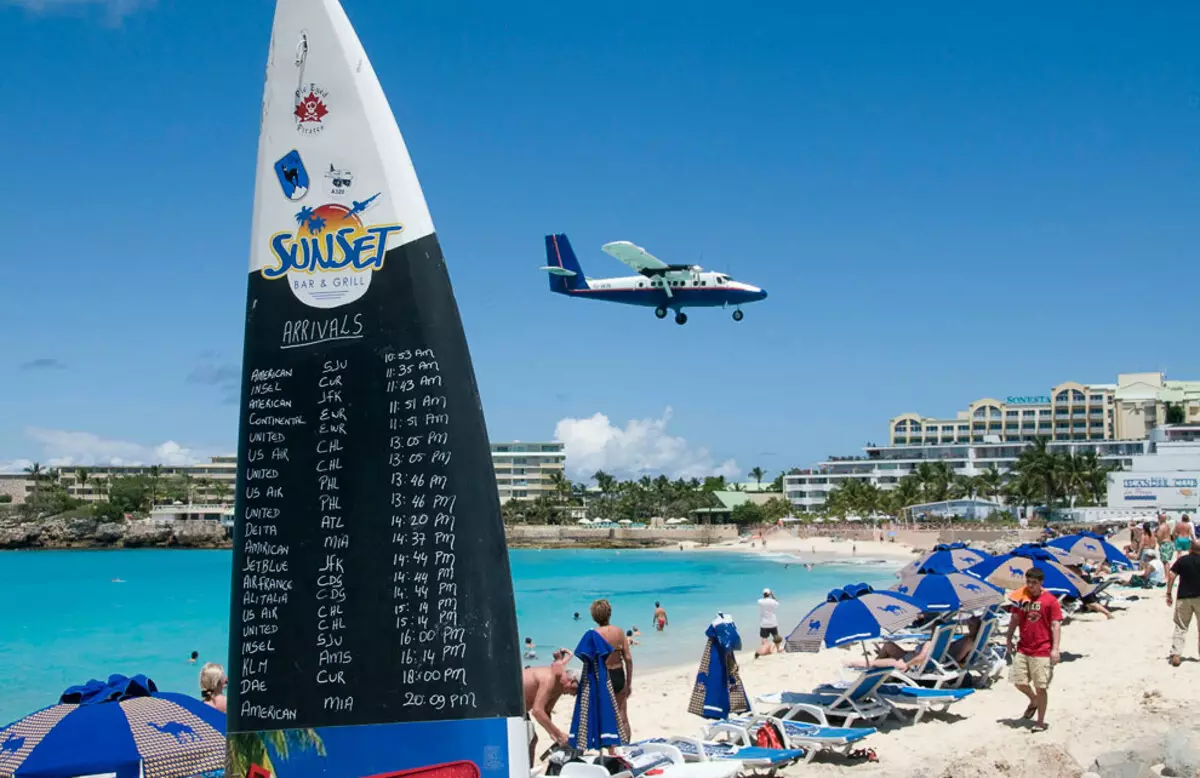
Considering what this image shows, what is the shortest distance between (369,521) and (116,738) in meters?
1.82

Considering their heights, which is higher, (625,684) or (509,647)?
(509,647)

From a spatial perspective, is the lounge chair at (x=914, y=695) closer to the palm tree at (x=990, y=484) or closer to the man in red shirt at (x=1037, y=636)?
the man in red shirt at (x=1037, y=636)

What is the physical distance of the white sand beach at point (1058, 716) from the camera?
23.2ft

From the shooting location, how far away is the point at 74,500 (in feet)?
438

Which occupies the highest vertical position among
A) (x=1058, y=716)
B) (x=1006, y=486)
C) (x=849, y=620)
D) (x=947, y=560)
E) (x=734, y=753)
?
(x=947, y=560)

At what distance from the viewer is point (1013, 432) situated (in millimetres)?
119188

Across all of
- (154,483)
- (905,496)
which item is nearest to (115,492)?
(154,483)

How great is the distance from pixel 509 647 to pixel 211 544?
122612mm

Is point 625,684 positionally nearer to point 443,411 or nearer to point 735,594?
point 443,411

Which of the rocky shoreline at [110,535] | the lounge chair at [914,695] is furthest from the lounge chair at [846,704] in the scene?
the rocky shoreline at [110,535]

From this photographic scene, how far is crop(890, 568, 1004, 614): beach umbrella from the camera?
1085cm

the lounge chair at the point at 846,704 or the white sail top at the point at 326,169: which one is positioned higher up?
the white sail top at the point at 326,169

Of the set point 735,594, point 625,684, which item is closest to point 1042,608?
point 625,684

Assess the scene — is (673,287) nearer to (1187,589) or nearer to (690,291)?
(690,291)
